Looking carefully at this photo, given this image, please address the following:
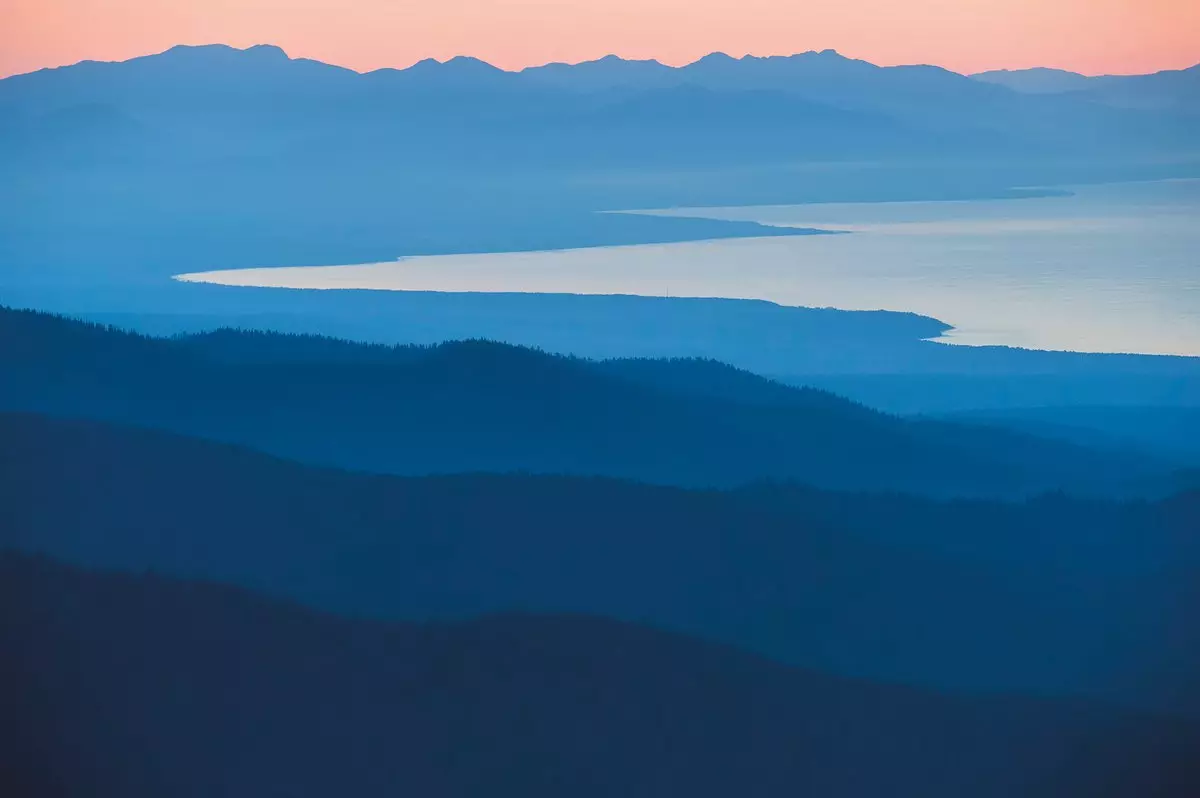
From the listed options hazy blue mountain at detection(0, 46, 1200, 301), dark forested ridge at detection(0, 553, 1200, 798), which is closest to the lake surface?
hazy blue mountain at detection(0, 46, 1200, 301)

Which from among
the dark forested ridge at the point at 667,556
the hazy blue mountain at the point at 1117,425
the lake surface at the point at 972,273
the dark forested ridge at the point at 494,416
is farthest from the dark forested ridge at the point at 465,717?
the lake surface at the point at 972,273

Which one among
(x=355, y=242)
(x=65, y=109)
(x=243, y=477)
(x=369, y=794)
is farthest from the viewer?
(x=355, y=242)

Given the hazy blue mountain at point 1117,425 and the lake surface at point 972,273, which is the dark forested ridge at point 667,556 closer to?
the hazy blue mountain at point 1117,425

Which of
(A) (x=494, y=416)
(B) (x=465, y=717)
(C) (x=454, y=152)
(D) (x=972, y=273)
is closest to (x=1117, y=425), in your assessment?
(A) (x=494, y=416)

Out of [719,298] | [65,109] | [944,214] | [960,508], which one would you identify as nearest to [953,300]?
[719,298]

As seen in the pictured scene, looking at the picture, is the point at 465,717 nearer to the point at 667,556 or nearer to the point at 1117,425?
the point at 667,556

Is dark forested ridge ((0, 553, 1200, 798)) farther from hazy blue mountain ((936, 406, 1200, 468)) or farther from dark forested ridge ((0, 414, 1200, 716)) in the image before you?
hazy blue mountain ((936, 406, 1200, 468))

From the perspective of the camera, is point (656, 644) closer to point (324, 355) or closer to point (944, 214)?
point (324, 355)
